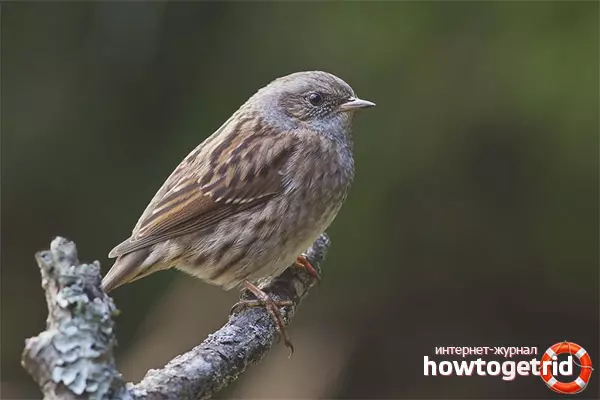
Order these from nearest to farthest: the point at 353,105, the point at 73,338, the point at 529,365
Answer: the point at 73,338 → the point at 353,105 → the point at 529,365

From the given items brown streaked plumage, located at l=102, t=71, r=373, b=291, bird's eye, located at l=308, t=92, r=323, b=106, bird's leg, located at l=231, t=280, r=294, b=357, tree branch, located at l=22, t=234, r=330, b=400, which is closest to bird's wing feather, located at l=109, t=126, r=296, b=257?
brown streaked plumage, located at l=102, t=71, r=373, b=291

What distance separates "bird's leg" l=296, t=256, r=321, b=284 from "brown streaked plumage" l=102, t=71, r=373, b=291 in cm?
24

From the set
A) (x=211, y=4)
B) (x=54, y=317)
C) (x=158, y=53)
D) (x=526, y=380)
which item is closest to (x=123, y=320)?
(x=158, y=53)

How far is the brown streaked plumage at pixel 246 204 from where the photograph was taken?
2.66m

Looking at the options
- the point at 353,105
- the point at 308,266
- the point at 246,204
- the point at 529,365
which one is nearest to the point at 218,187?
the point at 246,204

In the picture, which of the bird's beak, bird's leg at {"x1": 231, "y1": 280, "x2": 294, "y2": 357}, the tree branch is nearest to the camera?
the tree branch

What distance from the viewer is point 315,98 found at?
9.62 feet

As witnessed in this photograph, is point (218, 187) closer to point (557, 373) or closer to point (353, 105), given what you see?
point (353, 105)

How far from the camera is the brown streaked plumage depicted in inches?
105

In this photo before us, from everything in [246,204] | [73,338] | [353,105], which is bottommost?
[246,204]

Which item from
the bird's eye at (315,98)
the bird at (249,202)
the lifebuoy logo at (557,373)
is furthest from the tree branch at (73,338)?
the lifebuoy logo at (557,373)

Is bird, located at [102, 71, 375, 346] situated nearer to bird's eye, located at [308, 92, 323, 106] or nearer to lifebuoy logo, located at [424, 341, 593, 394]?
bird's eye, located at [308, 92, 323, 106]

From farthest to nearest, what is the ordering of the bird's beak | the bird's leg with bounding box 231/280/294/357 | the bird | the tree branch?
1. the bird's beak
2. the bird
3. the bird's leg with bounding box 231/280/294/357
4. the tree branch

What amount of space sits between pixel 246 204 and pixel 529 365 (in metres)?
1.59
